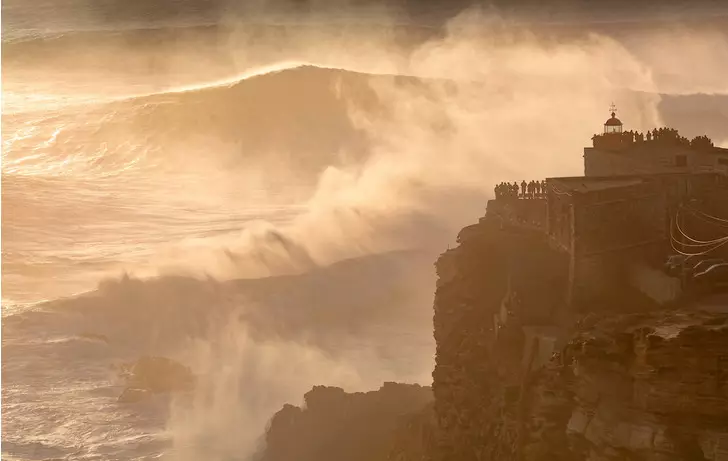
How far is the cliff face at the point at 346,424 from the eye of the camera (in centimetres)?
1124

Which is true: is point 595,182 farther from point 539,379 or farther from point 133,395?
point 133,395

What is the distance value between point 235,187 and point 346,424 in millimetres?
4078

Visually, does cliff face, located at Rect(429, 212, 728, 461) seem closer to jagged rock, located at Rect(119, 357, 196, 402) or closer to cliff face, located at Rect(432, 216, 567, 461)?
cliff face, located at Rect(432, 216, 567, 461)

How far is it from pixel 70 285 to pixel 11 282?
3.30ft

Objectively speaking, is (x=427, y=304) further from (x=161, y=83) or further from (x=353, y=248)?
(x=161, y=83)

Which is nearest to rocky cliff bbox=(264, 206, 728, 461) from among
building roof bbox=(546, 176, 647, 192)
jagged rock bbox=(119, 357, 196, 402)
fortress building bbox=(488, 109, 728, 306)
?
fortress building bbox=(488, 109, 728, 306)

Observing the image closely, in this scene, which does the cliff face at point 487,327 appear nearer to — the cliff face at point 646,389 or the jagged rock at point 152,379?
the cliff face at point 646,389

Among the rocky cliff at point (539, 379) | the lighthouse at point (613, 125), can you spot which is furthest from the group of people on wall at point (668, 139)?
the rocky cliff at point (539, 379)

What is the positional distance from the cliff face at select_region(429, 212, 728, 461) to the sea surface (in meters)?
2.56

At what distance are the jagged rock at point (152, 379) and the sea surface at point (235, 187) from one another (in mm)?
156

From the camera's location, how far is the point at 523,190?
10.1 metres

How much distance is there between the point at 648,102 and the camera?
11.0 meters

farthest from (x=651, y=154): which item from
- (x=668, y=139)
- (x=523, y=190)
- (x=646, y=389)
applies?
(x=646, y=389)

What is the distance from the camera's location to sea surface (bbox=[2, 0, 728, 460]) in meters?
10.8
